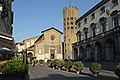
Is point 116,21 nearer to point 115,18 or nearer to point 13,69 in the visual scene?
point 115,18

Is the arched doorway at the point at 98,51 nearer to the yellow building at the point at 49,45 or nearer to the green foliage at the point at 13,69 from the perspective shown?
the yellow building at the point at 49,45

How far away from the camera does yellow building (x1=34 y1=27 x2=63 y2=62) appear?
73.6m

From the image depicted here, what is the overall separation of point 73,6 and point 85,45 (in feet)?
120

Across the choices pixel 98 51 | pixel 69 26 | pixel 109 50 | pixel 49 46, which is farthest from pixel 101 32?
pixel 69 26

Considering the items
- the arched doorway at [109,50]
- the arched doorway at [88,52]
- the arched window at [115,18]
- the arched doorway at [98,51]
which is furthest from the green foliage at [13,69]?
the arched doorway at [88,52]

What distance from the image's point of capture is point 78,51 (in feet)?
192

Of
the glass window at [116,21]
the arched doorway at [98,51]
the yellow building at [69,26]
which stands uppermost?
the yellow building at [69,26]

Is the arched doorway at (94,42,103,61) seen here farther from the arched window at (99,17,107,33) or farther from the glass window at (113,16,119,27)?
the glass window at (113,16,119,27)

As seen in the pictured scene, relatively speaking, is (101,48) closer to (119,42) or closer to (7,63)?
(119,42)

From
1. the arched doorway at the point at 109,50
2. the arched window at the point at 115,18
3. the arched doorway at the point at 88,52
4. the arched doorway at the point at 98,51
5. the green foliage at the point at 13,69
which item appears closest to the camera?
the green foliage at the point at 13,69

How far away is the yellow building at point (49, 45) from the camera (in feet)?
242

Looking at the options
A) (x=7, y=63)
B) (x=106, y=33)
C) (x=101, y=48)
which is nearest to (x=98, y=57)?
(x=101, y=48)

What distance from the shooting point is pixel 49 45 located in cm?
7475

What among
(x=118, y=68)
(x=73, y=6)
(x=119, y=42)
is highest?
(x=73, y=6)
